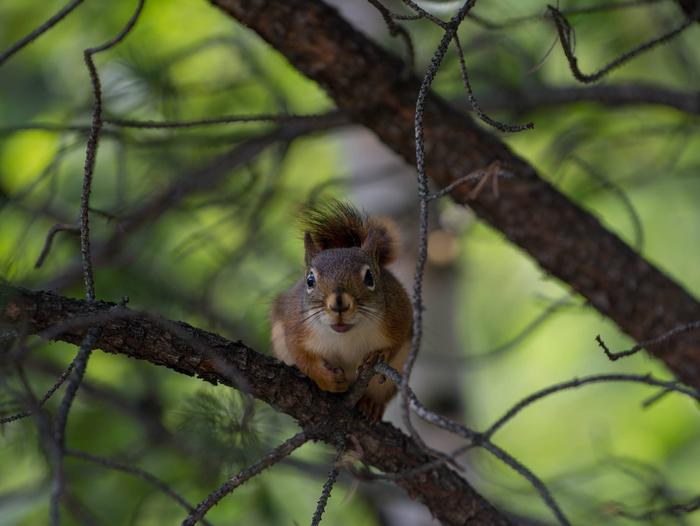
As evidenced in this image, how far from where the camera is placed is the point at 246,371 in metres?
1.51

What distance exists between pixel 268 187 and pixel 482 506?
1.14m

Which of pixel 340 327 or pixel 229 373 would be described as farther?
pixel 340 327

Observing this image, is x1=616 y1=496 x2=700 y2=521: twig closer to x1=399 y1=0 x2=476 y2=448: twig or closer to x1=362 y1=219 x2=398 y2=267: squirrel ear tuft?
x1=399 y1=0 x2=476 y2=448: twig

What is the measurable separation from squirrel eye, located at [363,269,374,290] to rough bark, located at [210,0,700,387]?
291mm

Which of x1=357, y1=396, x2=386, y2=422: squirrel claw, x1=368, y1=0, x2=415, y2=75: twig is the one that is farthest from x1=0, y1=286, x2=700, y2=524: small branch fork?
x1=368, y1=0, x2=415, y2=75: twig

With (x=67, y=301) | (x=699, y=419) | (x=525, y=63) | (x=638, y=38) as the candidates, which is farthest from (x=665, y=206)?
(x=67, y=301)

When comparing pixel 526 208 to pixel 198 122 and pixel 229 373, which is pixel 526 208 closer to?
pixel 198 122

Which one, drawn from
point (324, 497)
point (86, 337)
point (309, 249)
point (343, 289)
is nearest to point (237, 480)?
point (324, 497)

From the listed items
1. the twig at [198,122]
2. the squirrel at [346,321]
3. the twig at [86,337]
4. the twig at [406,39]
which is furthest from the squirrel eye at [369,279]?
the twig at [86,337]

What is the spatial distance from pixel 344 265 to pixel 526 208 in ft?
1.52

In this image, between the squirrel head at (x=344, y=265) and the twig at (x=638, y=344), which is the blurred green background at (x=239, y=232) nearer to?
the squirrel head at (x=344, y=265)

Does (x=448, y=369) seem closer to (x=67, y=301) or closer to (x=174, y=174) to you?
(x=174, y=174)

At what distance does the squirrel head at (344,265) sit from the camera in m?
1.82

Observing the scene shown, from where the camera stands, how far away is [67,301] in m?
1.34
